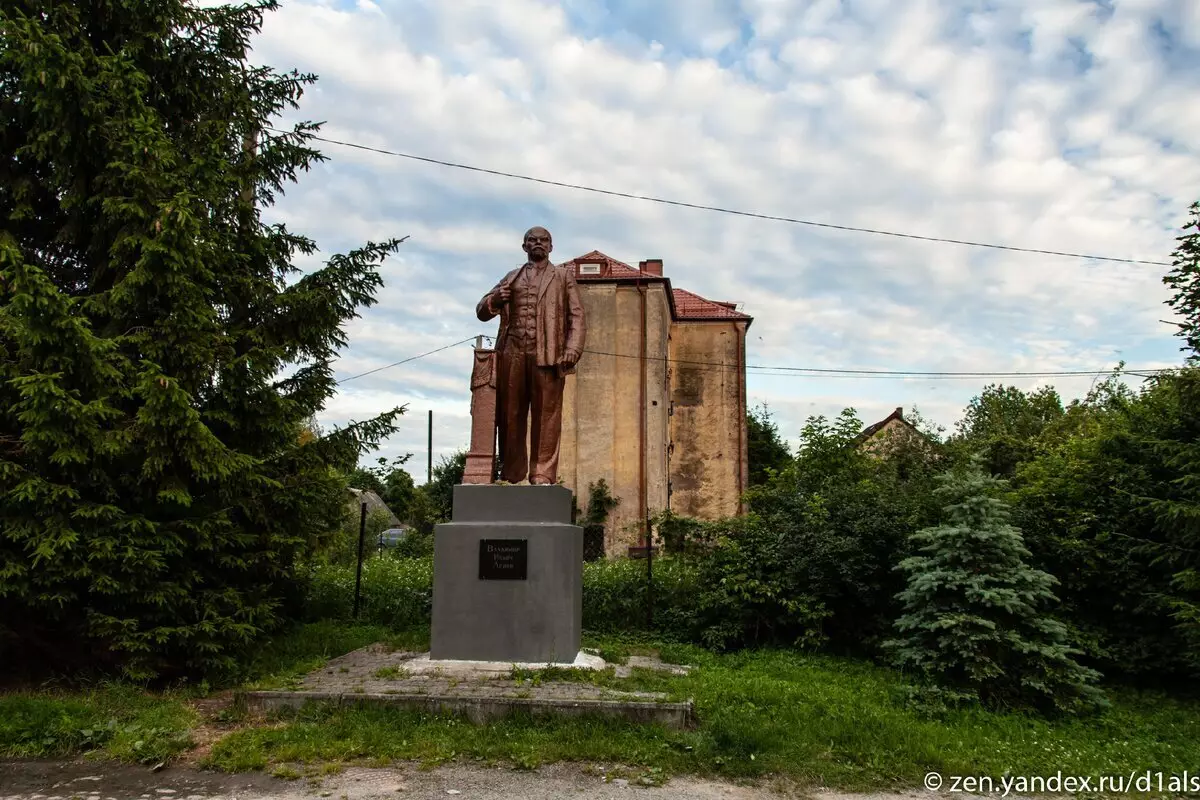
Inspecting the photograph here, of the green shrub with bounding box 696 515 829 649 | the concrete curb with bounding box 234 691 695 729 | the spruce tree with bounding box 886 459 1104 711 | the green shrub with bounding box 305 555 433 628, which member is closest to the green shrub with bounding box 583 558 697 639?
the green shrub with bounding box 696 515 829 649

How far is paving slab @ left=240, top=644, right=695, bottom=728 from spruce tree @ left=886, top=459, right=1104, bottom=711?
2.61m

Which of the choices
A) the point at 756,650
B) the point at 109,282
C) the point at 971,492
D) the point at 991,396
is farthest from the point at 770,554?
the point at 991,396

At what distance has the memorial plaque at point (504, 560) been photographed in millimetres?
7266

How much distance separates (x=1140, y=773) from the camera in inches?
203

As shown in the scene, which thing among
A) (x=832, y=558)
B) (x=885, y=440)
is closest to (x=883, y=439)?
(x=885, y=440)

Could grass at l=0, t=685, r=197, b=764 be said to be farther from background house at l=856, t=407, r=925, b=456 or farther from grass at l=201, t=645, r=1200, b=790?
background house at l=856, t=407, r=925, b=456

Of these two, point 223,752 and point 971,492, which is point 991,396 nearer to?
point 971,492

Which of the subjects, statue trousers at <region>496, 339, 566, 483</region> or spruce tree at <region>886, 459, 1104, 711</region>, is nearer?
spruce tree at <region>886, 459, 1104, 711</region>

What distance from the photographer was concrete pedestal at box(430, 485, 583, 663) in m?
7.15

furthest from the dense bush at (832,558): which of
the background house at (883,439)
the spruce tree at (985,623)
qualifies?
the background house at (883,439)

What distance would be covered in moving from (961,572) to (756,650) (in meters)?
2.80

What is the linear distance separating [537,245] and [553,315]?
78cm

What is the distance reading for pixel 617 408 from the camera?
77.9ft

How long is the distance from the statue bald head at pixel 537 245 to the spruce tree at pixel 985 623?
4646 mm
